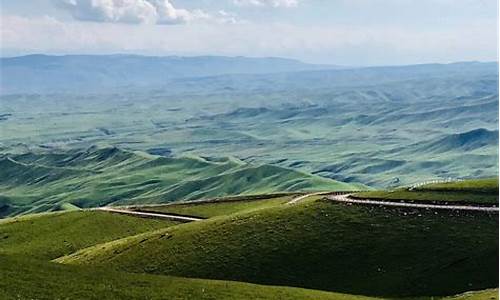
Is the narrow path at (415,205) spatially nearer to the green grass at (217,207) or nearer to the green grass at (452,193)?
the green grass at (452,193)

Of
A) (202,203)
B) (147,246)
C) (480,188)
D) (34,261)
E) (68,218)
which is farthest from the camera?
(202,203)

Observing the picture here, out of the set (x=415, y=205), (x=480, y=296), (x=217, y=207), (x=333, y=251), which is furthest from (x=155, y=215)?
(x=480, y=296)

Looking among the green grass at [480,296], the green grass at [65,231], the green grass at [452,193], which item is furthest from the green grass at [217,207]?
the green grass at [480,296]

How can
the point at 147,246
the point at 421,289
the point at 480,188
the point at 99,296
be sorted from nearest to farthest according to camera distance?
the point at 99,296
the point at 421,289
the point at 147,246
the point at 480,188

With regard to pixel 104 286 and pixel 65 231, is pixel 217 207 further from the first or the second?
pixel 104 286

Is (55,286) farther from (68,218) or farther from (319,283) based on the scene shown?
(68,218)

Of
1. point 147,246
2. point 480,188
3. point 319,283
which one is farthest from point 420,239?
point 147,246

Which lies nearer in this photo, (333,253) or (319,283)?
(319,283)
